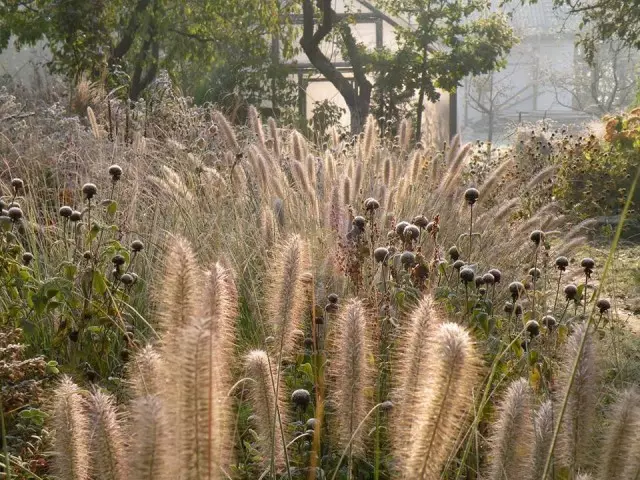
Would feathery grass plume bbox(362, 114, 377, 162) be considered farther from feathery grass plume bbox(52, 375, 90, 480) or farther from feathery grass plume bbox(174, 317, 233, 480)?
feathery grass plume bbox(174, 317, 233, 480)

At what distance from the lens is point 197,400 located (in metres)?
1.17

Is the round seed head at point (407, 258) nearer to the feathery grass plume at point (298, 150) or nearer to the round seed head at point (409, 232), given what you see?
the round seed head at point (409, 232)

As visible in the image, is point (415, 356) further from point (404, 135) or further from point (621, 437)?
point (404, 135)

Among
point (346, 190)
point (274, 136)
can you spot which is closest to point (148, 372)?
point (346, 190)

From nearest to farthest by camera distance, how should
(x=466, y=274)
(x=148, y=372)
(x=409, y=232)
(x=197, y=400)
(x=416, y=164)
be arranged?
(x=197, y=400)
(x=148, y=372)
(x=466, y=274)
(x=409, y=232)
(x=416, y=164)

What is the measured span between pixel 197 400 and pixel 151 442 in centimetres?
9

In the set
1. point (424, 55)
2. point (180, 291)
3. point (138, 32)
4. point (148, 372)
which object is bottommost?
point (148, 372)

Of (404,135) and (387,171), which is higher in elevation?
(404,135)

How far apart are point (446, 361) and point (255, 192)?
4.70 m

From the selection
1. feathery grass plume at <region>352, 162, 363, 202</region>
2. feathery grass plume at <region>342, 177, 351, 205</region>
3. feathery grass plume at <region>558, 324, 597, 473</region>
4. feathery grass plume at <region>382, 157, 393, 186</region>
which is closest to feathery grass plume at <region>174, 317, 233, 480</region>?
feathery grass plume at <region>558, 324, 597, 473</region>

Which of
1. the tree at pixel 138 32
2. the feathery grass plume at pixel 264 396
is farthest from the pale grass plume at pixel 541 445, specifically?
the tree at pixel 138 32

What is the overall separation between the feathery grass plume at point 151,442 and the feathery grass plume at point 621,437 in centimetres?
73

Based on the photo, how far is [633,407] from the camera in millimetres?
1559

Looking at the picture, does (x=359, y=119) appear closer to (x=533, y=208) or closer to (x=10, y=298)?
(x=533, y=208)
